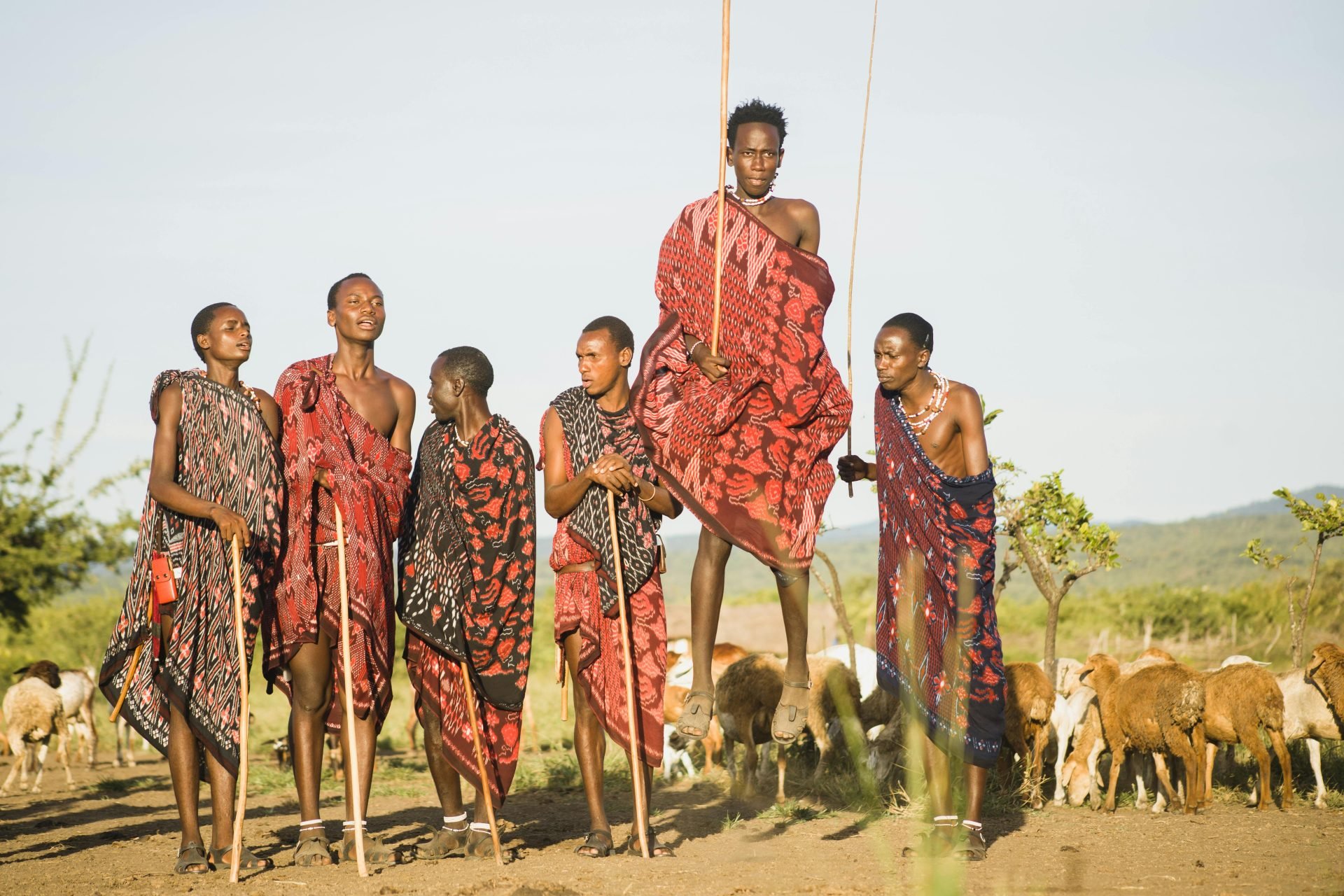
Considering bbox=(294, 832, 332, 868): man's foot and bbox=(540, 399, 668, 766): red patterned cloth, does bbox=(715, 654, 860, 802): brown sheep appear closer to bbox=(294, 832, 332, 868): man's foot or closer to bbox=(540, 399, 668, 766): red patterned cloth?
bbox=(540, 399, 668, 766): red patterned cloth

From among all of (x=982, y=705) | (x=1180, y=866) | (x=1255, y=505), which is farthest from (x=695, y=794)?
(x=1255, y=505)

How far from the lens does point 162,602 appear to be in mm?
6359

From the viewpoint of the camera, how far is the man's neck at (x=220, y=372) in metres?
6.58

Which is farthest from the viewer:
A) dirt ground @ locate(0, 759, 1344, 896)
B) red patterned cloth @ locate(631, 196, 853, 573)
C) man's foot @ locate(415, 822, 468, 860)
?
man's foot @ locate(415, 822, 468, 860)

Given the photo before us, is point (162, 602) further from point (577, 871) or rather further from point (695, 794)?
point (695, 794)

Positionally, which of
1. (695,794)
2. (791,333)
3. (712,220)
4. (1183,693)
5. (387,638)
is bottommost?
(695,794)

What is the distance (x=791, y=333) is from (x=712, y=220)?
0.71 metres

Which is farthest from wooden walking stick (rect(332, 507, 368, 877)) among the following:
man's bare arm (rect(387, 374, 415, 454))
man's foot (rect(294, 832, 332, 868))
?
man's bare arm (rect(387, 374, 415, 454))

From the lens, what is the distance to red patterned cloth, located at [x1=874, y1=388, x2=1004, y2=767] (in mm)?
6594

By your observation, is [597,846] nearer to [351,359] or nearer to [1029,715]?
[351,359]

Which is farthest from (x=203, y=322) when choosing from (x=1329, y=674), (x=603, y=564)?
(x=1329, y=674)

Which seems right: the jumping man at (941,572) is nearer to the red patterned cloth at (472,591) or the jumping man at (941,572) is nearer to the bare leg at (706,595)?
the bare leg at (706,595)

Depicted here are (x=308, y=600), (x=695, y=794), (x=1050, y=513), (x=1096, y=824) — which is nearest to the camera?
(x=308, y=600)

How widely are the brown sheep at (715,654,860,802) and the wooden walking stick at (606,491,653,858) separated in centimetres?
320
